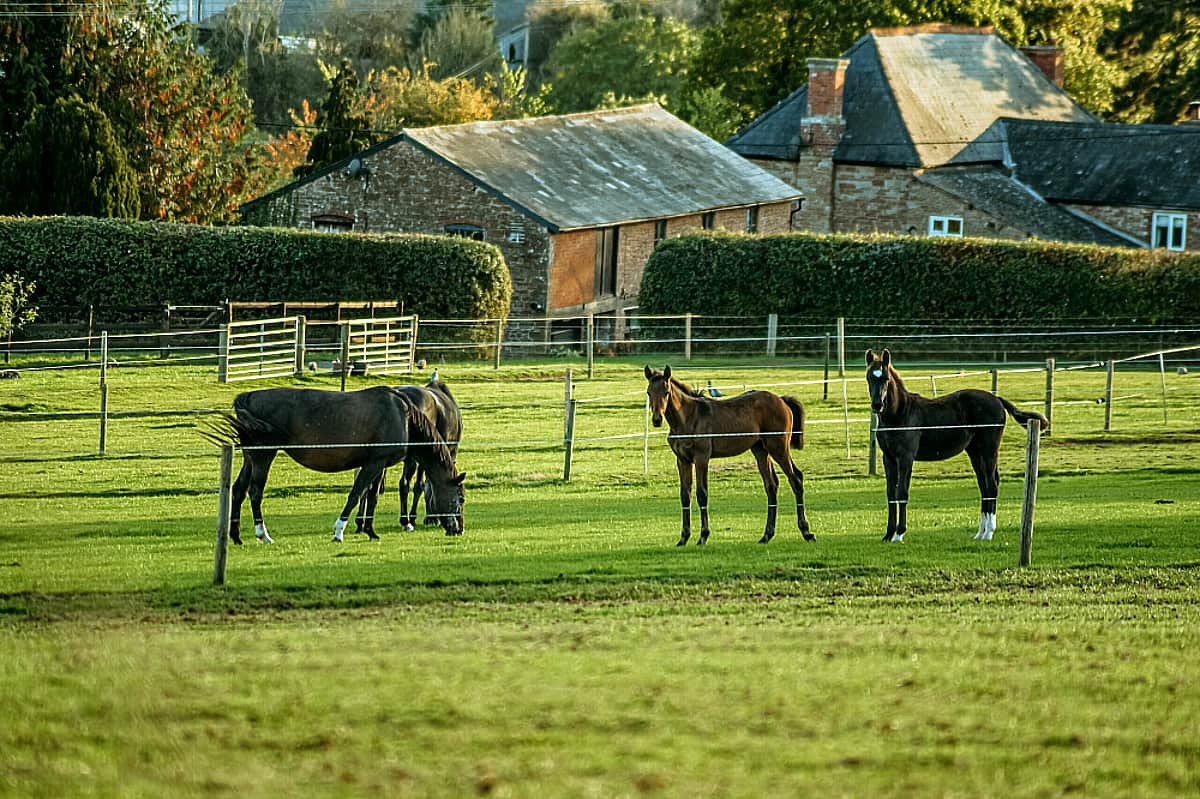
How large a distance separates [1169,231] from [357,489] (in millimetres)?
42827

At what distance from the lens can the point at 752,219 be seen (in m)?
54.8

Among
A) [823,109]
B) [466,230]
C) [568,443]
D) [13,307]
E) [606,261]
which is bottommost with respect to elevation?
[568,443]

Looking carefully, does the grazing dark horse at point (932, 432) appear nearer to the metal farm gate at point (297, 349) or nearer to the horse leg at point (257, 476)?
the horse leg at point (257, 476)

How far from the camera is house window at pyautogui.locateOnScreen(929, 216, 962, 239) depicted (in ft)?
186

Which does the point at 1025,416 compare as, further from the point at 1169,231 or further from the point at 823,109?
the point at 823,109

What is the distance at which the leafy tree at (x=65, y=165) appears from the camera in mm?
42344

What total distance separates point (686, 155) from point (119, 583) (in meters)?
43.5

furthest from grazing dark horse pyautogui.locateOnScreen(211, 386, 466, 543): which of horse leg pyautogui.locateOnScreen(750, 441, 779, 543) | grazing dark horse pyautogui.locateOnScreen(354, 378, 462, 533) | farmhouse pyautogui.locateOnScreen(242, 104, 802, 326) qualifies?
farmhouse pyautogui.locateOnScreen(242, 104, 802, 326)

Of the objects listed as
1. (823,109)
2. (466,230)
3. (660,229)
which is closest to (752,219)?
(660,229)

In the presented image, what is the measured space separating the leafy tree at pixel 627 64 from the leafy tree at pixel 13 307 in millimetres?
52330

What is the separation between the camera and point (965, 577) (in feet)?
47.9

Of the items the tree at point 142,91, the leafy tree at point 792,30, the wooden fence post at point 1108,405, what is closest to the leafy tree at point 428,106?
the leafy tree at point 792,30

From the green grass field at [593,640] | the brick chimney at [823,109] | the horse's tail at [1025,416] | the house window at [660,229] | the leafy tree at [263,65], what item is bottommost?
the green grass field at [593,640]

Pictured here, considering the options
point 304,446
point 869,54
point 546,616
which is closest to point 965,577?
point 546,616
